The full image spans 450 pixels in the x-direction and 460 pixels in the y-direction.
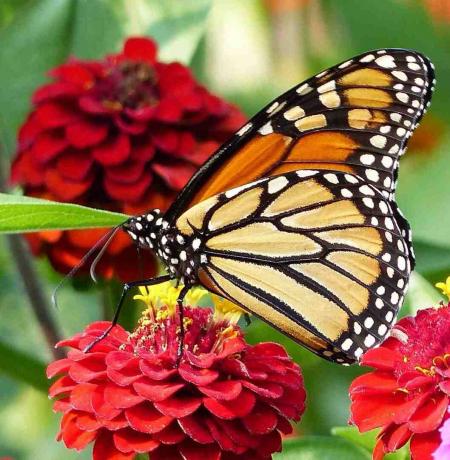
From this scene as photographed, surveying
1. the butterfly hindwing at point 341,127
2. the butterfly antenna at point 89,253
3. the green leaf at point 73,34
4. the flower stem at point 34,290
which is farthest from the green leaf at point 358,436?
the green leaf at point 73,34

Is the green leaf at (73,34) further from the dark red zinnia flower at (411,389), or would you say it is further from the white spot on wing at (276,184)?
the dark red zinnia flower at (411,389)

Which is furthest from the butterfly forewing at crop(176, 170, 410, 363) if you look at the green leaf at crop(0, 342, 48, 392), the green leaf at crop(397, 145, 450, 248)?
the green leaf at crop(397, 145, 450, 248)

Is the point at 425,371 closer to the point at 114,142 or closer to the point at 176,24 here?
the point at 114,142

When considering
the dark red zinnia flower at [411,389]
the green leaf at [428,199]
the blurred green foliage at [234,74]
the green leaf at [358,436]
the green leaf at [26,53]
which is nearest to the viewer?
the dark red zinnia flower at [411,389]

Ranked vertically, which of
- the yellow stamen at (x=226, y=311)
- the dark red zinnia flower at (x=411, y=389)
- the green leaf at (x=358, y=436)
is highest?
the dark red zinnia flower at (x=411, y=389)

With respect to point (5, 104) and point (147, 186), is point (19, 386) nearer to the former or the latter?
point (5, 104)

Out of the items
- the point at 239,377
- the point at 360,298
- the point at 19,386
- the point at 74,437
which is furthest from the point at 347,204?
the point at 19,386

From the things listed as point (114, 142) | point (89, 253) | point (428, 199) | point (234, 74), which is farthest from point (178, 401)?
point (234, 74)
